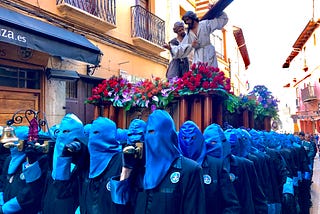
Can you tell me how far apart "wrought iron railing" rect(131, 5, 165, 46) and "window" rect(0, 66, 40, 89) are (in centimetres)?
425

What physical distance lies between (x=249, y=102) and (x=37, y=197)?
3878 mm

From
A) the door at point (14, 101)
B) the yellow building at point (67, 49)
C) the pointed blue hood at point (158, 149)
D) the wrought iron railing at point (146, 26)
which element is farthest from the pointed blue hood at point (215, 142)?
the wrought iron railing at point (146, 26)

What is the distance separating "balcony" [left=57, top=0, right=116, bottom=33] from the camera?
8.30 meters

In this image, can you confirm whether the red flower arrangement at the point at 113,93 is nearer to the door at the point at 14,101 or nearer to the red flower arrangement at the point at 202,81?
the red flower arrangement at the point at 202,81

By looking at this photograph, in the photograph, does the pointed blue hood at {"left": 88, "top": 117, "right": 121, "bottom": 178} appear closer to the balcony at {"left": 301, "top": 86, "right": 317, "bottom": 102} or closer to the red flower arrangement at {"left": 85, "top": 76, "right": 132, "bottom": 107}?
the red flower arrangement at {"left": 85, "top": 76, "right": 132, "bottom": 107}

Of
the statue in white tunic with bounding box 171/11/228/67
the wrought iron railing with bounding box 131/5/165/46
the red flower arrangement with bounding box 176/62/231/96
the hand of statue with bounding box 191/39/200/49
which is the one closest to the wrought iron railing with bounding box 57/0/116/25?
the wrought iron railing with bounding box 131/5/165/46

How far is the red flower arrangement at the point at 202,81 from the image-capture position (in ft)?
14.8

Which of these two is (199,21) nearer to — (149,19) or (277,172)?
(277,172)

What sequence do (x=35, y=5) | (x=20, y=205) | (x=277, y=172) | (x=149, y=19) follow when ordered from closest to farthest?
(x=20, y=205) → (x=277, y=172) → (x=35, y=5) → (x=149, y=19)

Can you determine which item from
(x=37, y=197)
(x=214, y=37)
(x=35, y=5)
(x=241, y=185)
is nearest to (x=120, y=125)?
(x=37, y=197)

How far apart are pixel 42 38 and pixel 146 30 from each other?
5.70 meters

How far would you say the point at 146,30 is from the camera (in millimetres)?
11859

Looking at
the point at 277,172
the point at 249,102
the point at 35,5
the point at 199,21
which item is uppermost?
the point at 35,5

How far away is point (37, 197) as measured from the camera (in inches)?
137
